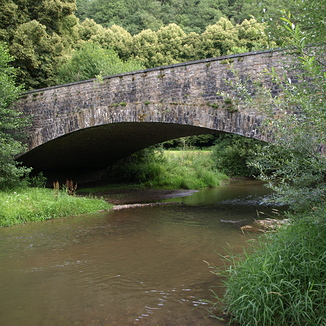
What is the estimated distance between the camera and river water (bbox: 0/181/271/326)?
384 centimetres

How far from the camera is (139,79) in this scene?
10172mm

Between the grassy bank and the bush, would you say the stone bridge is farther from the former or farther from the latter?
the bush

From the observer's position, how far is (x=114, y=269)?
528 centimetres

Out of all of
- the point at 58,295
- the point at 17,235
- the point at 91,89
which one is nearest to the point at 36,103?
the point at 91,89

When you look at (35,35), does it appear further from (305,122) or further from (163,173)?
(305,122)

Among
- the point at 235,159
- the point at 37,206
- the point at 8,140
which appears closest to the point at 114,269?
the point at 37,206

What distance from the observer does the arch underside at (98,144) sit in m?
11.8

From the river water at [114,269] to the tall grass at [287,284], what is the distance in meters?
0.44

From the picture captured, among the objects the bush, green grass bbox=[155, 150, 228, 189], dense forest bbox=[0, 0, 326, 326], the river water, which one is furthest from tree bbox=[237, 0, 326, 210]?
the bush

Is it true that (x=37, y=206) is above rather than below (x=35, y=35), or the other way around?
below

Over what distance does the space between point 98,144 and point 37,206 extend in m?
5.59

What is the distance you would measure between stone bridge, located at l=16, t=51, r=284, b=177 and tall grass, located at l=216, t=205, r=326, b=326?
375cm

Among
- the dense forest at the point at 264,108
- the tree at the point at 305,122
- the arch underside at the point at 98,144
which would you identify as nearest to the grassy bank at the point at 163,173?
the arch underside at the point at 98,144

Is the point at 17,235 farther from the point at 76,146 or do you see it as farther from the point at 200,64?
the point at 76,146
